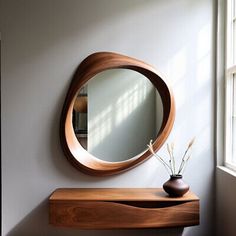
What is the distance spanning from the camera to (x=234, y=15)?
7.94 ft

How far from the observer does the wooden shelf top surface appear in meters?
2.25

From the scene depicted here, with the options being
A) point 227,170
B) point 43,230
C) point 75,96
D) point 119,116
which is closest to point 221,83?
point 227,170

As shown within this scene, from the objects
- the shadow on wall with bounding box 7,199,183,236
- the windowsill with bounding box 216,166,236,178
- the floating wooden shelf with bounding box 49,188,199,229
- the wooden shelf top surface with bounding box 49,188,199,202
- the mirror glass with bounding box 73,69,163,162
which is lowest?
the shadow on wall with bounding box 7,199,183,236

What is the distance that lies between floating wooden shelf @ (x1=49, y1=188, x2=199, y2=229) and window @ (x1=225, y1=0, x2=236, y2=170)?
53cm

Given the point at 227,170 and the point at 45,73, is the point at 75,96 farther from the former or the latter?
the point at 227,170

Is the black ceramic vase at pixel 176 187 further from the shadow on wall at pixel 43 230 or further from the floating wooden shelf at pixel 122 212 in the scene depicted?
the shadow on wall at pixel 43 230

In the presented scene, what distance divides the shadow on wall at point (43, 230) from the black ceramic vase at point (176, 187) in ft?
1.36

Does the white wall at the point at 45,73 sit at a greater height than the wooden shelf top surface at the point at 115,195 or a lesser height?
greater

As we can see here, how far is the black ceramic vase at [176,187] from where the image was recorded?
Answer: 2.26 meters

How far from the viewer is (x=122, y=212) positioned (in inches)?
88.2

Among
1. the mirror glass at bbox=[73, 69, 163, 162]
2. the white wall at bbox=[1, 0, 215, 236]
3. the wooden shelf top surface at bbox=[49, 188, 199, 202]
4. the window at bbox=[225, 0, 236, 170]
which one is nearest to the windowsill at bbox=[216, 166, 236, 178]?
the window at bbox=[225, 0, 236, 170]

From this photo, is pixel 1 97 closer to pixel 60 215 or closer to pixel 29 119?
pixel 29 119

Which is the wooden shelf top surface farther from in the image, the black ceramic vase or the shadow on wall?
the shadow on wall

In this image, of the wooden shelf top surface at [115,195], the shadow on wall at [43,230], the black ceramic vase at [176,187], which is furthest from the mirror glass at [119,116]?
the shadow on wall at [43,230]
